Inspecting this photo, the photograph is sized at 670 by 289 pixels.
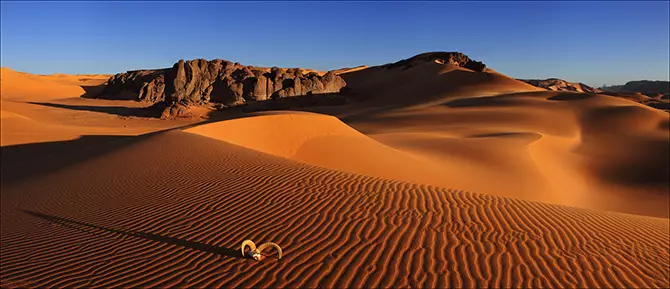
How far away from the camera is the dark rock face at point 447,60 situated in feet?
196

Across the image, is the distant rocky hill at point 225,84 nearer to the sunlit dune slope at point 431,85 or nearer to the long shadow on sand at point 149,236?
the sunlit dune slope at point 431,85

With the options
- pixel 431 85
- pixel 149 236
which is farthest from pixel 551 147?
pixel 431 85

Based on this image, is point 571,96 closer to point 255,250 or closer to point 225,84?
point 225,84

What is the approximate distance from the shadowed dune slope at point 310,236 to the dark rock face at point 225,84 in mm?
33311

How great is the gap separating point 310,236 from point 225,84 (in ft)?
132

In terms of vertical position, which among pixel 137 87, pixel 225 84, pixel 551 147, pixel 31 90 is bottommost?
pixel 551 147

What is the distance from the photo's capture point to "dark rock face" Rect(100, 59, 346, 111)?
42.5 metres

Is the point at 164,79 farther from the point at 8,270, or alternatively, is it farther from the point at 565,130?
the point at 8,270

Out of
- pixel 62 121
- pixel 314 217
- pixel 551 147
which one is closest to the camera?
pixel 314 217

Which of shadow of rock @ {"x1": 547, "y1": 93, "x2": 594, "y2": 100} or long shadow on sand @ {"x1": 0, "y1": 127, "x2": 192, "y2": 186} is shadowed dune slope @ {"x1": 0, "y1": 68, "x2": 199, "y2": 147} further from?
shadow of rock @ {"x1": 547, "y1": 93, "x2": 594, "y2": 100}

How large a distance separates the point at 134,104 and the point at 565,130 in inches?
1566

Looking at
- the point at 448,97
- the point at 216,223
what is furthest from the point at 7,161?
the point at 448,97

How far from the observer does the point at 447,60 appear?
6438cm

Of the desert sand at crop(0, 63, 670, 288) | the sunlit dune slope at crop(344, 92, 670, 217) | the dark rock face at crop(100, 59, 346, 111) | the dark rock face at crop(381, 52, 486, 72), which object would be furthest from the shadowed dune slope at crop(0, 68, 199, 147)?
the dark rock face at crop(381, 52, 486, 72)
